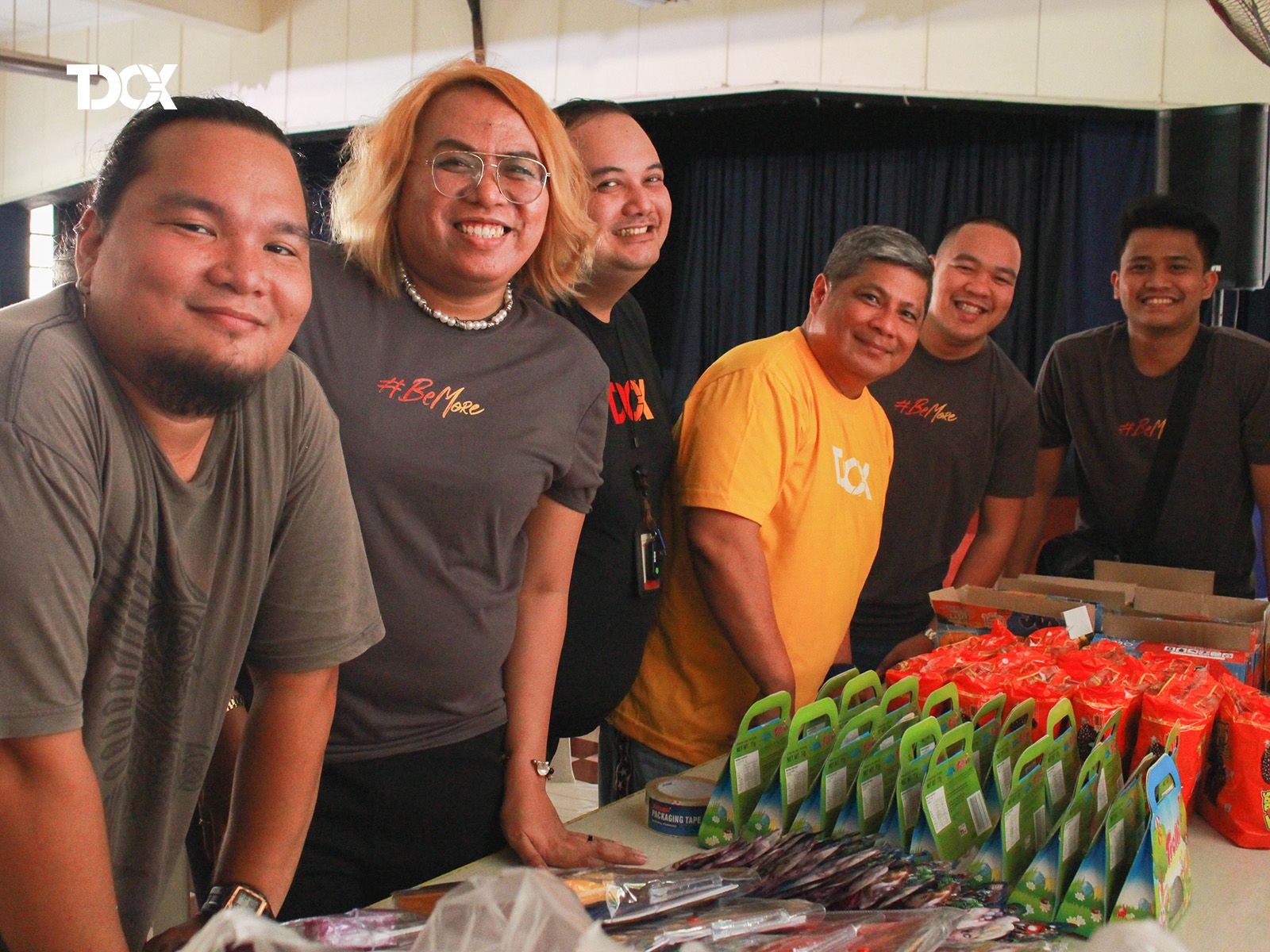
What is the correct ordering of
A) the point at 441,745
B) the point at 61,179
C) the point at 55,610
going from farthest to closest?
the point at 61,179 → the point at 441,745 → the point at 55,610

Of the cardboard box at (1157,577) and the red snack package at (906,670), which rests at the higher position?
the cardboard box at (1157,577)

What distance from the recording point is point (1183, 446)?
9.58ft

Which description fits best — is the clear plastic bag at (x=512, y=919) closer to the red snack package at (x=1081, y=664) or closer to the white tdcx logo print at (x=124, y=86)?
the red snack package at (x=1081, y=664)

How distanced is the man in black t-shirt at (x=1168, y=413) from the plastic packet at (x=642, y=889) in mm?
2186

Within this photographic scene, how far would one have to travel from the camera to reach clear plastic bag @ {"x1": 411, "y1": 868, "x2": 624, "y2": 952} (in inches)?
29.6

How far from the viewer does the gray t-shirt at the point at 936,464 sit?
265 centimetres

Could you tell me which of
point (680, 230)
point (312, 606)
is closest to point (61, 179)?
point (680, 230)

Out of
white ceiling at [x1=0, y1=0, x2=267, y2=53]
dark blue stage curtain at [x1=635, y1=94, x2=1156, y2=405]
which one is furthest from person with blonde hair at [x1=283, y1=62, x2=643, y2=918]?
white ceiling at [x1=0, y1=0, x2=267, y2=53]

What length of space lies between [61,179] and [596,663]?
28.7 ft

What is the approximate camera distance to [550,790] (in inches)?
154

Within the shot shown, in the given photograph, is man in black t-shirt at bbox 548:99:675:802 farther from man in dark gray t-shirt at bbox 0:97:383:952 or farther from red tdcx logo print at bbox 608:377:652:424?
man in dark gray t-shirt at bbox 0:97:383:952

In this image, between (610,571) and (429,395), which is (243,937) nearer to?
(429,395)

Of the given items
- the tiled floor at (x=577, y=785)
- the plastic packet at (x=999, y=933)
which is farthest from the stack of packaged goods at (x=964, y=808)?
the tiled floor at (x=577, y=785)

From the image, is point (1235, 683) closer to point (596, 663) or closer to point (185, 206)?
point (596, 663)
